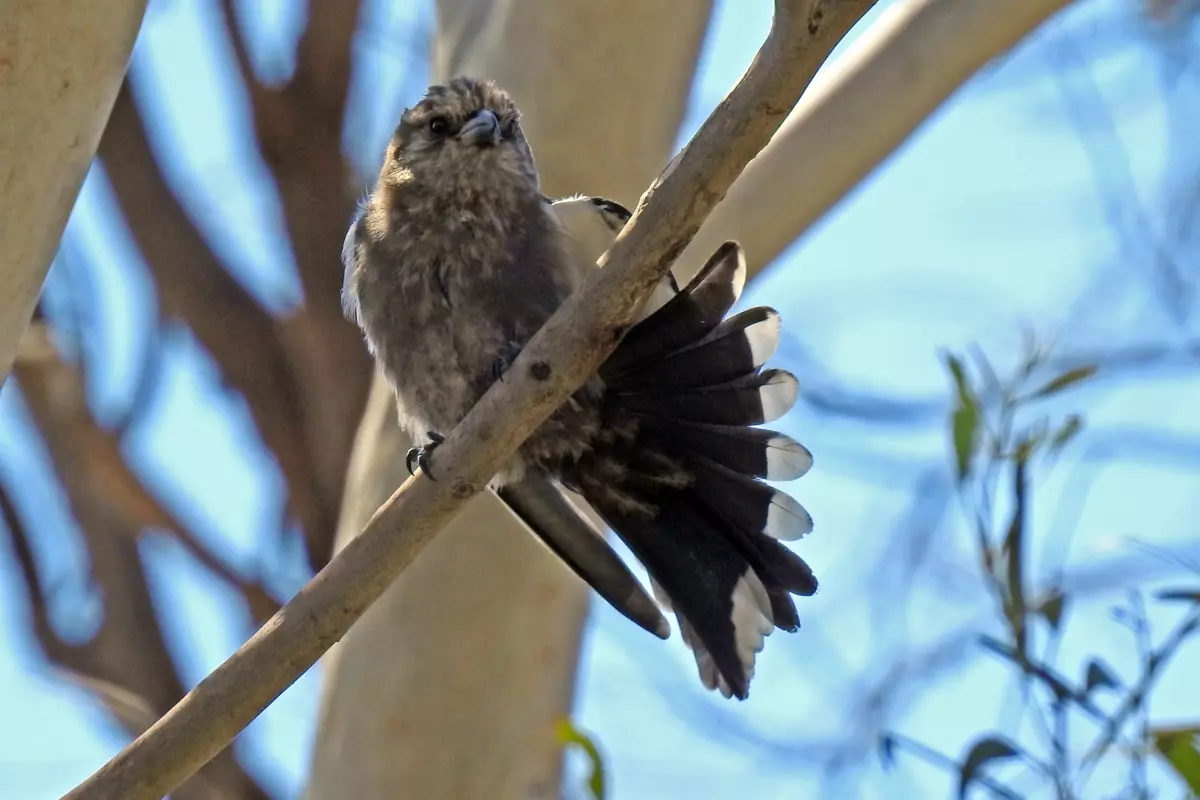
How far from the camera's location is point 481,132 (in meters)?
2.39

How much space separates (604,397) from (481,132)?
0.50 meters

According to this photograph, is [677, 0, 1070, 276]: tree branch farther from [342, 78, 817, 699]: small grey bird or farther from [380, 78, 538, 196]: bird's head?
[380, 78, 538, 196]: bird's head

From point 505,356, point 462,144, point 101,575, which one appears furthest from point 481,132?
point 101,575

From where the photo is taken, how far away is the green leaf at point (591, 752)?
1807 mm

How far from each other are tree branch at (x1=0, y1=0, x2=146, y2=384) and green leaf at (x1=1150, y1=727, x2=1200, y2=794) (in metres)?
1.35

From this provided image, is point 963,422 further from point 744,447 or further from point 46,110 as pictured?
point 46,110

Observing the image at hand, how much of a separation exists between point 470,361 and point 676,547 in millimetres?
454

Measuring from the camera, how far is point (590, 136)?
8.93 feet

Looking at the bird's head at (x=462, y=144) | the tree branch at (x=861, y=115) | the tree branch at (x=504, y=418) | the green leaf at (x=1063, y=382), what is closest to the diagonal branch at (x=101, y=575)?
the bird's head at (x=462, y=144)

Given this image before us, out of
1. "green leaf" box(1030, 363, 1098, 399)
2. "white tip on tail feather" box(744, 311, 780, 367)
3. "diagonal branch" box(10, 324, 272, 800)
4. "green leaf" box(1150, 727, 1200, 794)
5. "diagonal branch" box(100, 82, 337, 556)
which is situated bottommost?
"diagonal branch" box(10, 324, 272, 800)

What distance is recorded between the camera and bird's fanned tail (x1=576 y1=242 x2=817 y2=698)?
220 cm

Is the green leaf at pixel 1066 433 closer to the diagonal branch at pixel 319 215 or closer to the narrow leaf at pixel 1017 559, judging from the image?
the narrow leaf at pixel 1017 559

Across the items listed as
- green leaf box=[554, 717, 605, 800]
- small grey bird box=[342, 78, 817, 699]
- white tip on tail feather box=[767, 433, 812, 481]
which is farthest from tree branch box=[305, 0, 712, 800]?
green leaf box=[554, 717, 605, 800]

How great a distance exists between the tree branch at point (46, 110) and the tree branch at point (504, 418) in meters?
0.48
